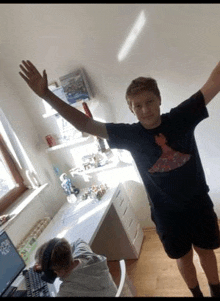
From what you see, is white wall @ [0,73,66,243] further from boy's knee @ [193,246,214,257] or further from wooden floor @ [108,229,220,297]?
boy's knee @ [193,246,214,257]

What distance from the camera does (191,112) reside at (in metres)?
1.26

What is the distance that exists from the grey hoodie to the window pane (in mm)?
1365

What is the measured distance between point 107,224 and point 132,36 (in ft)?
5.52

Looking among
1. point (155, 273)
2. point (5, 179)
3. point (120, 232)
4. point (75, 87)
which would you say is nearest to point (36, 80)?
point (75, 87)

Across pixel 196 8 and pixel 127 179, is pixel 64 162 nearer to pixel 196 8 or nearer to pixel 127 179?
pixel 127 179

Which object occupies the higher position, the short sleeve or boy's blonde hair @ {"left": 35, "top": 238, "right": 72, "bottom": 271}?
the short sleeve

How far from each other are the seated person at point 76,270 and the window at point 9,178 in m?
1.10

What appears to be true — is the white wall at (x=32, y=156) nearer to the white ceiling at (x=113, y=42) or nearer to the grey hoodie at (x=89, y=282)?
the white ceiling at (x=113, y=42)

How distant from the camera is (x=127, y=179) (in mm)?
2596

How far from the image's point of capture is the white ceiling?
1.88 metres

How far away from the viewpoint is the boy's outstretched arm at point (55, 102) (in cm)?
127

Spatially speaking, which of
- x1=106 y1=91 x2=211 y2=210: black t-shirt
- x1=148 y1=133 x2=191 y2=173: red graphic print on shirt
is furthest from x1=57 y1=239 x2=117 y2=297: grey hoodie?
x1=148 y1=133 x2=191 y2=173: red graphic print on shirt

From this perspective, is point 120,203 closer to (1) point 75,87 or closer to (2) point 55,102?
(1) point 75,87

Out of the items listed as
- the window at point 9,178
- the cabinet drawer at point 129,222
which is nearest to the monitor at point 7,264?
the window at point 9,178
